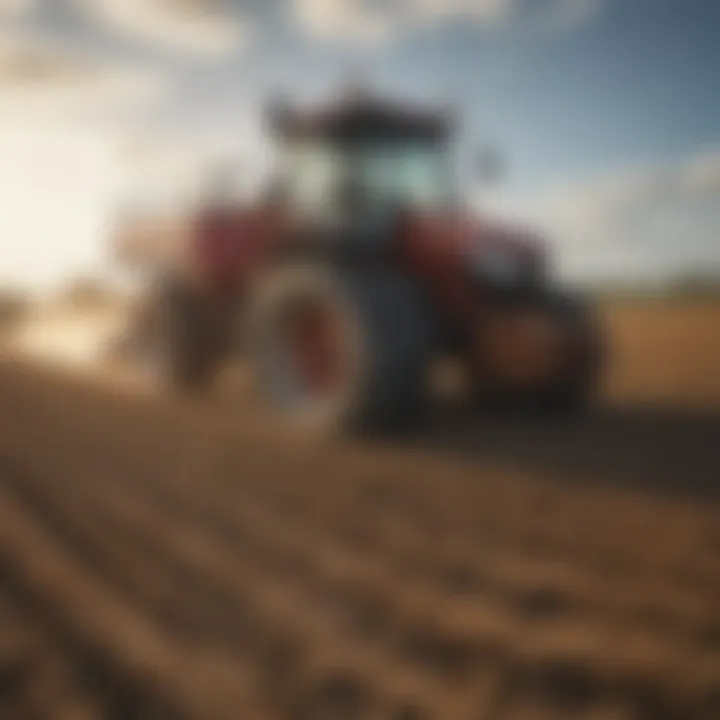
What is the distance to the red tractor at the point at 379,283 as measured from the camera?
2.81 meters

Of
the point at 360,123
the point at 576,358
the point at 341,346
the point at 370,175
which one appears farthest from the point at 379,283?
the point at 576,358

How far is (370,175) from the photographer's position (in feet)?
9.77

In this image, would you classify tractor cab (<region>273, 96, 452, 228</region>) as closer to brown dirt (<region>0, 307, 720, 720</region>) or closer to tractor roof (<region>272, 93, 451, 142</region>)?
tractor roof (<region>272, 93, 451, 142</region>)

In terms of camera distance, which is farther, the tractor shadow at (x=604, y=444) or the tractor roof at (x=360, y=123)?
the tractor roof at (x=360, y=123)

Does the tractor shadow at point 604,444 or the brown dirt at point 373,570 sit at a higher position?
the tractor shadow at point 604,444

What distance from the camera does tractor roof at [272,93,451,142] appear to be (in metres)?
2.76

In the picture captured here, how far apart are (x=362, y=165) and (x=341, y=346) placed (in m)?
0.58

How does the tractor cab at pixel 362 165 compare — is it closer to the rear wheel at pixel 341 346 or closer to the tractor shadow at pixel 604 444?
the rear wheel at pixel 341 346

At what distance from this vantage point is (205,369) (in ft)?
11.7

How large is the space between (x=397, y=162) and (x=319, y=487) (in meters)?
1.22

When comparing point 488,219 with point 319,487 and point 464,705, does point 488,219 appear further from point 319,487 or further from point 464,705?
point 464,705

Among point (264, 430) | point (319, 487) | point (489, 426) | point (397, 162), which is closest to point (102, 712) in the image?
point (319, 487)

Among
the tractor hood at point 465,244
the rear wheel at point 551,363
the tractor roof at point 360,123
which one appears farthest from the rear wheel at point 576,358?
the tractor roof at point 360,123

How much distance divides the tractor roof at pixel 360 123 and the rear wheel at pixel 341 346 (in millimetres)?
415
